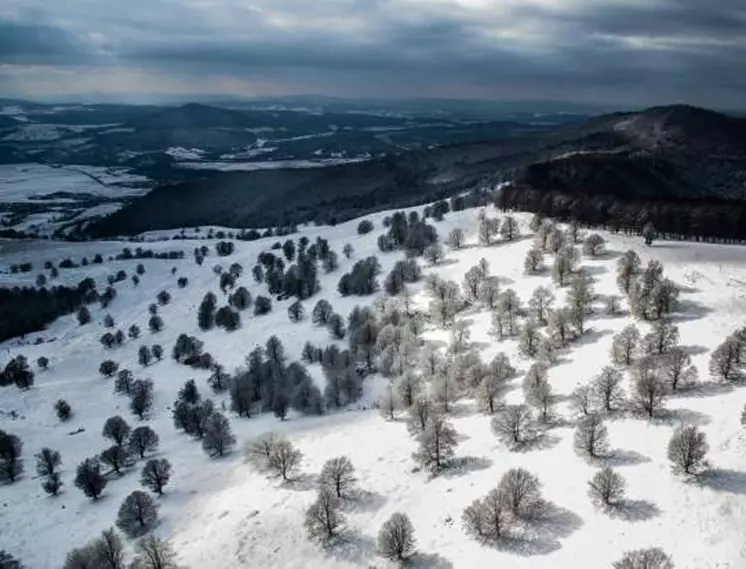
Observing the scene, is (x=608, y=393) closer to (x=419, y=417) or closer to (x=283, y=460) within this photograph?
(x=419, y=417)

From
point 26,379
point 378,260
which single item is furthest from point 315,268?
point 26,379

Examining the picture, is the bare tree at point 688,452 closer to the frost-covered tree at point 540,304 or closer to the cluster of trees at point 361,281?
the frost-covered tree at point 540,304

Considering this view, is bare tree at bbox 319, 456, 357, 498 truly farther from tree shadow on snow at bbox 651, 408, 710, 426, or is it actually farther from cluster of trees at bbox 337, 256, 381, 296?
cluster of trees at bbox 337, 256, 381, 296

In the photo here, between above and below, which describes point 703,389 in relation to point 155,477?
above

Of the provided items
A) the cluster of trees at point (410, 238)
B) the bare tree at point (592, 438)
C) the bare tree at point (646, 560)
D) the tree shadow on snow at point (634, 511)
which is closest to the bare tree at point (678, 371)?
the bare tree at point (592, 438)

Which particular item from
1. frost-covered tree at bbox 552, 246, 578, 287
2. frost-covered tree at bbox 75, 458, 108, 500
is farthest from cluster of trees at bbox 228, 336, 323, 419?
frost-covered tree at bbox 552, 246, 578, 287

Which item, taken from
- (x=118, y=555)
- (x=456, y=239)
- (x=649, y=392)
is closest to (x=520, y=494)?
(x=649, y=392)

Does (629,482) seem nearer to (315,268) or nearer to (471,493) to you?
(471,493)
